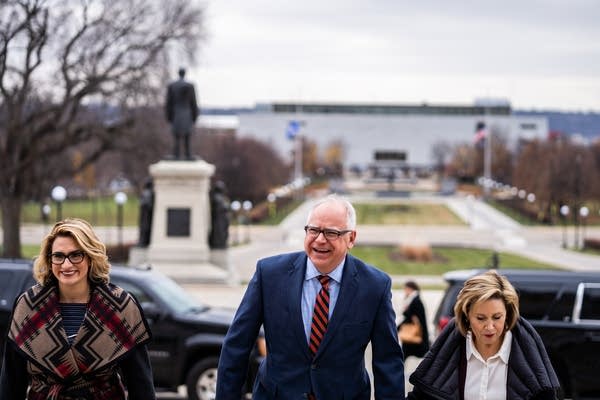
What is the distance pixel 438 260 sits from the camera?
38969mm

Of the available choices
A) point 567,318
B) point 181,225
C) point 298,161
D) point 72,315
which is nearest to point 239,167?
point 298,161

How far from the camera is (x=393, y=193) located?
99.1 metres

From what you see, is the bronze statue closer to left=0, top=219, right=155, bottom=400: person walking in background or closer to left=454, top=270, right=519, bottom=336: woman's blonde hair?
left=0, top=219, right=155, bottom=400: person walking in background

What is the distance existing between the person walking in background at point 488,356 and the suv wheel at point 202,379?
5833 mm

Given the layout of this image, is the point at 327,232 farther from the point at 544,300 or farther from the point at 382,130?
the point at 382,130

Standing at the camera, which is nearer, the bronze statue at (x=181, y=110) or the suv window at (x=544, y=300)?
the suv window at (x=544, y=300)

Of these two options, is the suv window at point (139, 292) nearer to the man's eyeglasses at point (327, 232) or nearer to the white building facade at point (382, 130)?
the man's eyeglasses at point (327, 232)

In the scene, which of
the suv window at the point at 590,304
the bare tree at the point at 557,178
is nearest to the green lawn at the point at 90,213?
the bare tree at the point at 557,178

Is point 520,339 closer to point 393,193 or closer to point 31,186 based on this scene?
point 31,186

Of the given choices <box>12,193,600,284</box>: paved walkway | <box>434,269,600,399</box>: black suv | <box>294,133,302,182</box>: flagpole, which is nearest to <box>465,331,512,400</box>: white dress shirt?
<box>434,269,600,399</box>: black suv

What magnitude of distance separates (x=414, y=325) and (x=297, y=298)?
675 centimetres

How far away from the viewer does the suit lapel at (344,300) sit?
4695 mm

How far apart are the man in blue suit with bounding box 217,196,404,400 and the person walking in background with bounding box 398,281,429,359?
21.3 feet

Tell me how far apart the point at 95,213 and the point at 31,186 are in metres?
36.5
